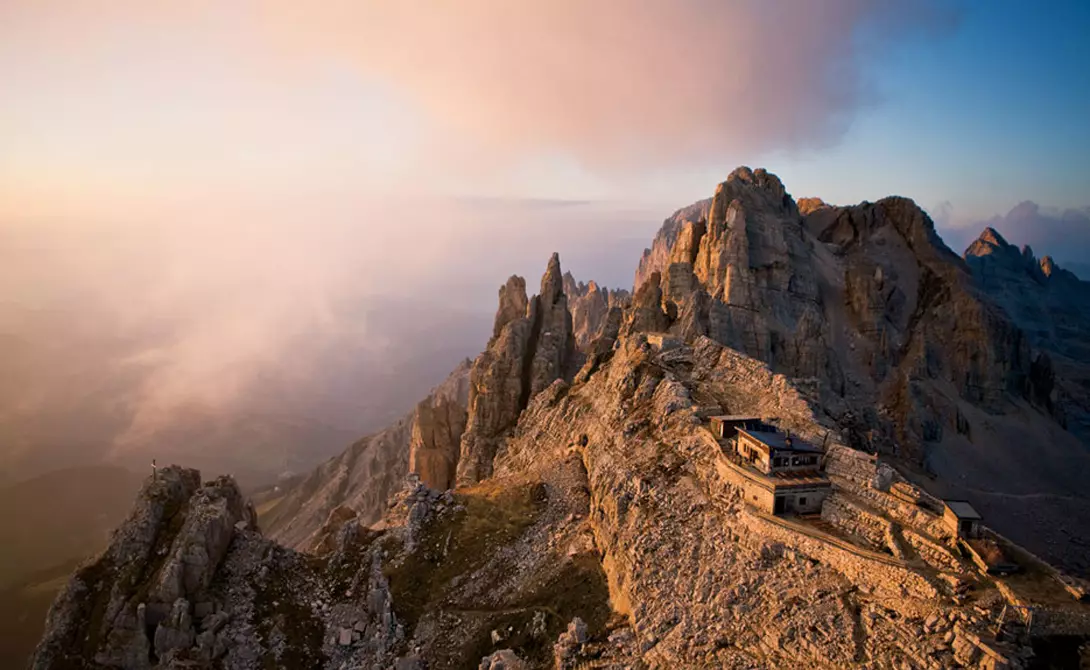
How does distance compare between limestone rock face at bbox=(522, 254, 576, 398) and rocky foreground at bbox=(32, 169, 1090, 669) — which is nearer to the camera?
rocky foreground at bbox=(32, 169, 1090, 669)

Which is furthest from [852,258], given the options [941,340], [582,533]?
[582,533]

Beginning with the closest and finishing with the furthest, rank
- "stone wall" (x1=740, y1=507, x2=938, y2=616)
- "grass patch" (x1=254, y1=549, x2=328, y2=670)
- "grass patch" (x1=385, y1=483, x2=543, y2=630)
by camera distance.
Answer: "stone wall" (x1=740, y1=507, x2=938, y2=616)
"grass patch" (x1=254, y1=549, x2=328, y2=670)
"grass patch" (x1=385, y1=483, x2=543, y2=630)

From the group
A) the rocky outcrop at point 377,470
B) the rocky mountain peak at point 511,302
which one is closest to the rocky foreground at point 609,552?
the rocky outcrop at point 377,470

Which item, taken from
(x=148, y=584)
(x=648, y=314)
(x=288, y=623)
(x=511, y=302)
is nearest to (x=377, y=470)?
(x=511, y=302)

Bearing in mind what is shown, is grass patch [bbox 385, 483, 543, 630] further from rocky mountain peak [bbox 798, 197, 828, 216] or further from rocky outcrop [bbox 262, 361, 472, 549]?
rocky mountain peak [bbox 798, 197, 828, 216]

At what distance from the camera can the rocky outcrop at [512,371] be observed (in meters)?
86.2

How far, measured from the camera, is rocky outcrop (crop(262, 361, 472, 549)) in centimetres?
9438

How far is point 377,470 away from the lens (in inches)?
5172

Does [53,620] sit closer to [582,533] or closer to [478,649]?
[478,649]

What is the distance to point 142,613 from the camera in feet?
134

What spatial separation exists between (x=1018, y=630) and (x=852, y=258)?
114 m

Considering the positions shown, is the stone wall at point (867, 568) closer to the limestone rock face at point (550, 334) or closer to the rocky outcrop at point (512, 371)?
the rocky outcrop at point (512, 371)

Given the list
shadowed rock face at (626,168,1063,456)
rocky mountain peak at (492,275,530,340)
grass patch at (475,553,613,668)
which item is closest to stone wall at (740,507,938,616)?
grass patch at (475,553,613,668)

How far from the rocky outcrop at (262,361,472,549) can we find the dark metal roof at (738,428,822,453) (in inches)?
2424
